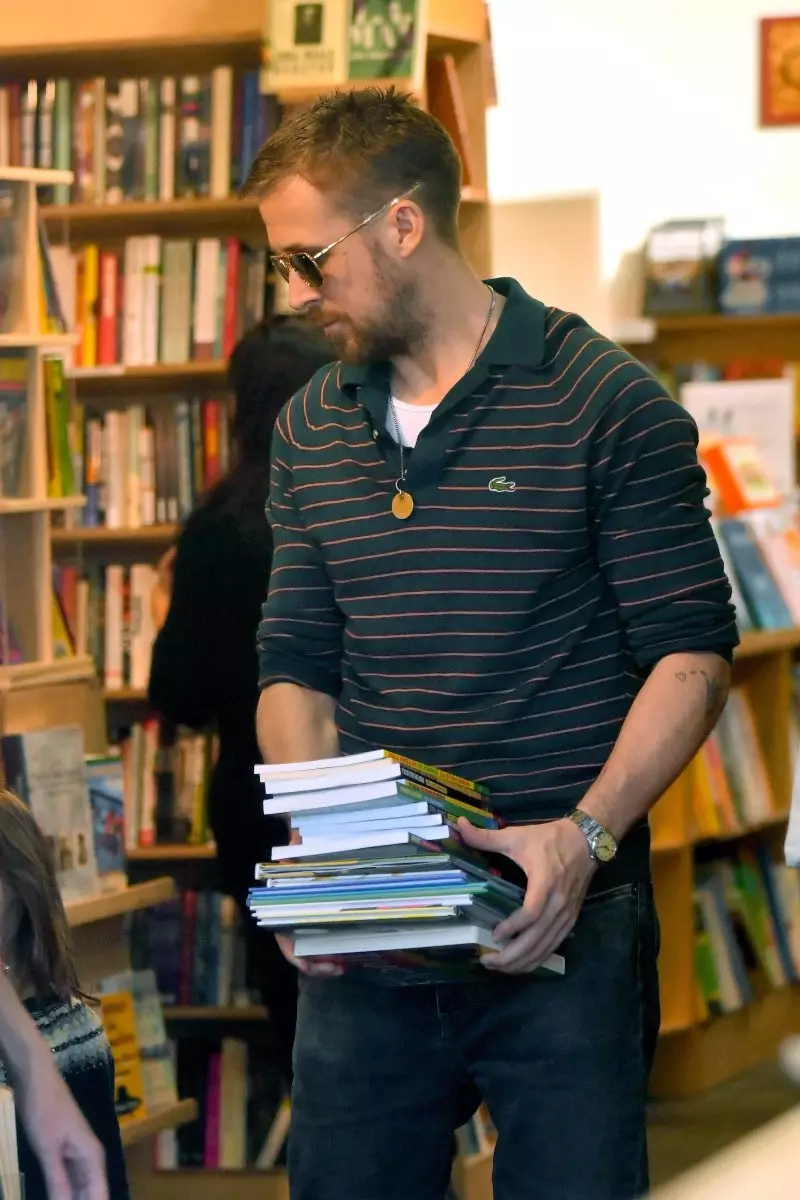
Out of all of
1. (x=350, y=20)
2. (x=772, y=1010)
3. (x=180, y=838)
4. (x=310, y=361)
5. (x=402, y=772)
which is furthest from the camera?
(x=772, y=1010)

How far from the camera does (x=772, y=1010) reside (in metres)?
4.38

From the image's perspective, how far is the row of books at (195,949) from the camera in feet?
12.1

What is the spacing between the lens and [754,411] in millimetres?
5441

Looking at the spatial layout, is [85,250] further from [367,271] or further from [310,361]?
[367,271]

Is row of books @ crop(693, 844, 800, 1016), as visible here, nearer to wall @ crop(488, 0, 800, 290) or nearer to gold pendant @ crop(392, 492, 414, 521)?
gold pendant @ crop(392, 492, 414, 521)

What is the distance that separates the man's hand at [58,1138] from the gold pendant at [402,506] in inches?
27.0

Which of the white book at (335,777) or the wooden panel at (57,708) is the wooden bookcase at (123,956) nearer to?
the wooden panel at (57,708)

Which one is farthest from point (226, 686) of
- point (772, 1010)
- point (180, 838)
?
point (772, 1010)

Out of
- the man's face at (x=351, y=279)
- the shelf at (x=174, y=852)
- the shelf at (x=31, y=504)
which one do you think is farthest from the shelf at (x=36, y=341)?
the shelf at (x=174, y=852)

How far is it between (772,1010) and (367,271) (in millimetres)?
3215

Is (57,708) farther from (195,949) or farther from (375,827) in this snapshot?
(375,827)

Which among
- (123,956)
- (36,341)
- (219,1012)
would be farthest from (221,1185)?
(36,341)

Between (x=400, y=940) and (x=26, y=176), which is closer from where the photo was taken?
(x=400, y=940)

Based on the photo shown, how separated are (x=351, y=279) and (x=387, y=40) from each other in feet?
6.06
